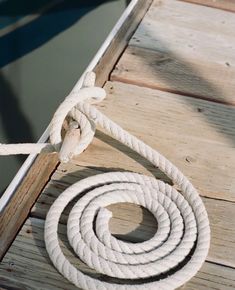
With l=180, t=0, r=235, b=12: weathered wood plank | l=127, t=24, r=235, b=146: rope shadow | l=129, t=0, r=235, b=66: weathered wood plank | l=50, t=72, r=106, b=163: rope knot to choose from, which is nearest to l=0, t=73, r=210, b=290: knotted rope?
l=50, t=72, r=106, b=163: rope knot

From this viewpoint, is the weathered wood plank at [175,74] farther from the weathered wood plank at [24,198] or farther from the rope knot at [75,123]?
the weathered wood plank at [24,198]

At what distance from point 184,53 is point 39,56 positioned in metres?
1.33

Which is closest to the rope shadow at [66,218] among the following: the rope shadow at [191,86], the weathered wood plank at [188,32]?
the rope shadow at [191,86]

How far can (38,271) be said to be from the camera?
97 centimetres

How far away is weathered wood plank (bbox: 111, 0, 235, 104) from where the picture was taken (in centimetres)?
159

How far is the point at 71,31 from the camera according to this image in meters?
3.12

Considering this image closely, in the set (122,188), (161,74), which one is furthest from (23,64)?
(122,188)

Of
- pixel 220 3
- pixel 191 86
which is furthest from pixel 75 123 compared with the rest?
pixel 220 3

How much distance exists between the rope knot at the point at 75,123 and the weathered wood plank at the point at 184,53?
35 cm

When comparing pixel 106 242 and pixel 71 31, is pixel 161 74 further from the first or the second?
pixel 71 31

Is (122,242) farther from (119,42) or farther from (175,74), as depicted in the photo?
(119,42)

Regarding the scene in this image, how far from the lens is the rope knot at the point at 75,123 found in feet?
3.79

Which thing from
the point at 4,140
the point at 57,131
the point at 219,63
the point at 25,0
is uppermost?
the point at 57,131

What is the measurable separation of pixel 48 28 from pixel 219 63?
1623 millimetres
